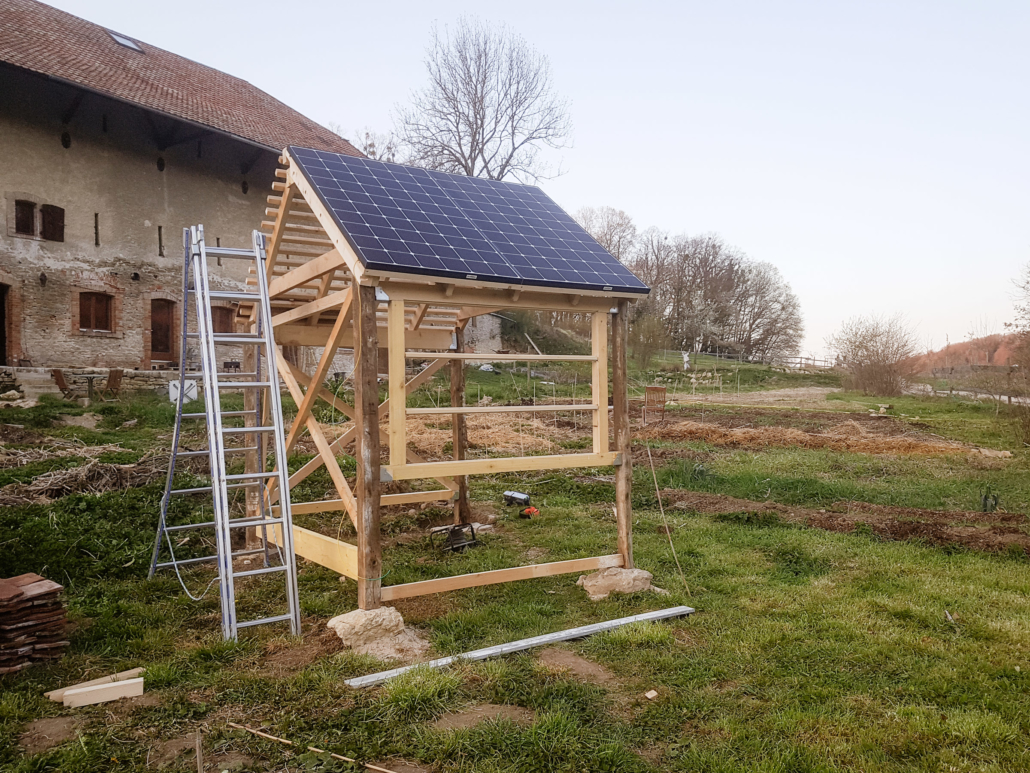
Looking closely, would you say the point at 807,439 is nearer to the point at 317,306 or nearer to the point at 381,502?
the point at 381,502

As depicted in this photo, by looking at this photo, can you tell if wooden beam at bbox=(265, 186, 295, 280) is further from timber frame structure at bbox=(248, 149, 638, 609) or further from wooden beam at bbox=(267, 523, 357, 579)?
wooden beam at bbox=(267, 523, 357, 579)

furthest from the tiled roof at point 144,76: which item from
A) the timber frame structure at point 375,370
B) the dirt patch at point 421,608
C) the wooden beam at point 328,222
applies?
the dirt patch at point 421,608

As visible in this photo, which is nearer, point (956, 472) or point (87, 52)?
point (956, 472)

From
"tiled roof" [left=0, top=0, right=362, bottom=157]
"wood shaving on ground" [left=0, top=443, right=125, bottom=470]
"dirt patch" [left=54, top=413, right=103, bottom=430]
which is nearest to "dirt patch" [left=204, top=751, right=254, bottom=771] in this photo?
"wood shaving on ground" [left=0, top=443, right=125, bottom=470]

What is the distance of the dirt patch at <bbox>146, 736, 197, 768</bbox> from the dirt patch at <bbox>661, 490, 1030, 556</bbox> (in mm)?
6985

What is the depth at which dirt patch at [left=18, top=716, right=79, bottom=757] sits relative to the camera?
3.56m

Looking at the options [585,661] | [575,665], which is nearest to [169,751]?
[575,665]

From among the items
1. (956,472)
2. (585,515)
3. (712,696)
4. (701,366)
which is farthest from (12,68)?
(701,366)

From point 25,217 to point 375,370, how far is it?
19.5 meters

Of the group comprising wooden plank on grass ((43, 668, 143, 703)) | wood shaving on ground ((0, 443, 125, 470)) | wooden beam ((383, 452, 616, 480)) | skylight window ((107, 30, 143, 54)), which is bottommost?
wooden plank on grass ((43, 668, 143, 703))

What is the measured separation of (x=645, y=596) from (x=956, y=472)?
8982 millimetres

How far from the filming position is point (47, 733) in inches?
146

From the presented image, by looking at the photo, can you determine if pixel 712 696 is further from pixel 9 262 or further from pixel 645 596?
pixel 9 262

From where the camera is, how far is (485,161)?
33.8 m
